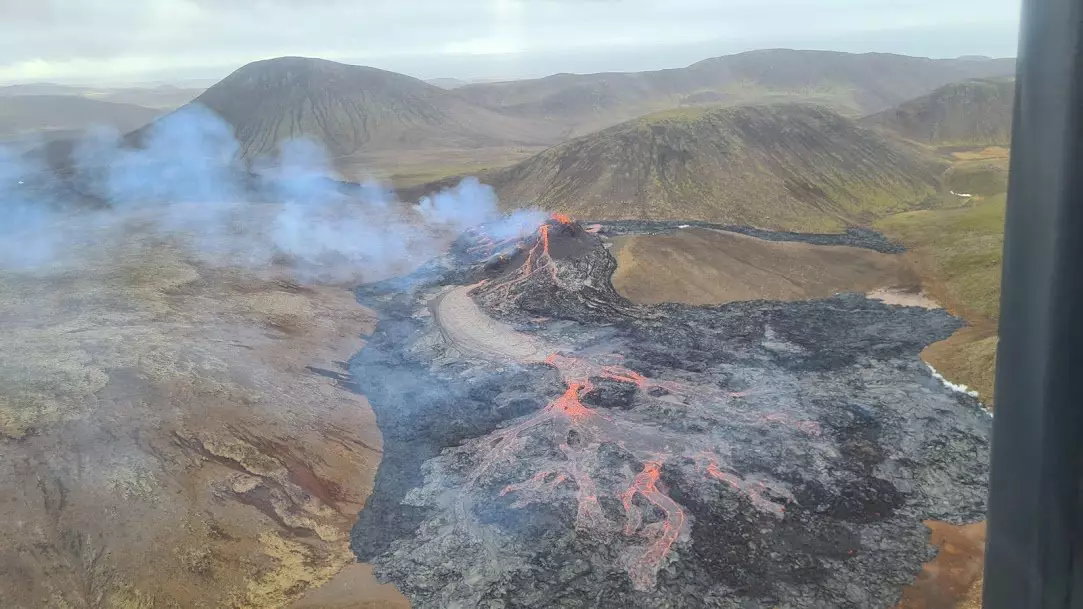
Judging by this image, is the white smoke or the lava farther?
the white smoke


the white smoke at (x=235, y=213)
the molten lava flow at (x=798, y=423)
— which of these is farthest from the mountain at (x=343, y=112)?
the molten lava flow at (x=798, y=423)

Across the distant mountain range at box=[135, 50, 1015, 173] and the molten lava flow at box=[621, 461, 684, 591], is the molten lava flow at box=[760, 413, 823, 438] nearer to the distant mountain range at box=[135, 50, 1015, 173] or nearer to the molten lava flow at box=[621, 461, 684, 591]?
the molten lava flow at box=[621, 461, 684, 591]

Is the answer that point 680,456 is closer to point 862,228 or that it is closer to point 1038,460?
point 1038,460

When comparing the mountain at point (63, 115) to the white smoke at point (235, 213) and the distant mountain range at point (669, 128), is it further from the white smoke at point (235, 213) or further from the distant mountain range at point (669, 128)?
the white smoke at point (235, 213)

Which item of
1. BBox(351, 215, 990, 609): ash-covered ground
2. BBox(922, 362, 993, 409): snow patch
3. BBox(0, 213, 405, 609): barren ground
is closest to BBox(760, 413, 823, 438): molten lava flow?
BBox(351, 215, 990, 609): ash-covered ground

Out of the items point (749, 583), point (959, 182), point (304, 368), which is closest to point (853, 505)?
point (749, 583)

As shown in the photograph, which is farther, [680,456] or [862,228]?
[862,228]
